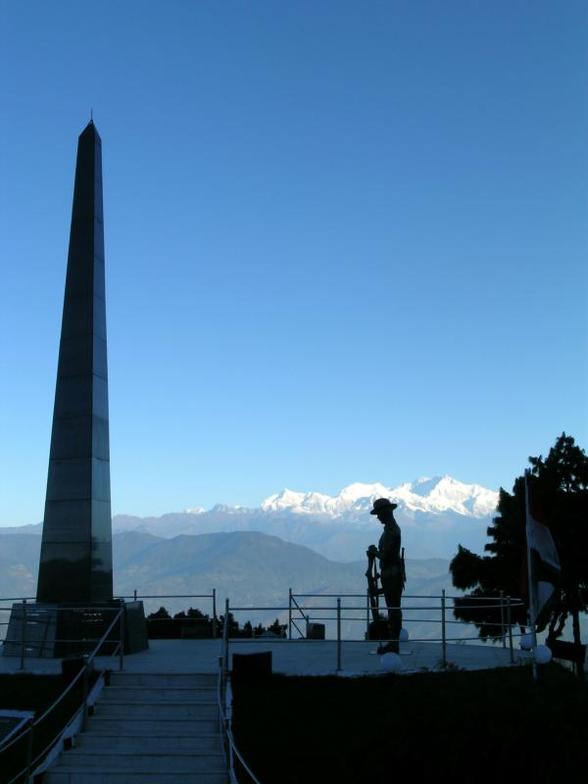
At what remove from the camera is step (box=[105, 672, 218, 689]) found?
46.0 feet

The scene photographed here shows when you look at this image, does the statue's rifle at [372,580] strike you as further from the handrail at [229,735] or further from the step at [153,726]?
the step at [153,726]

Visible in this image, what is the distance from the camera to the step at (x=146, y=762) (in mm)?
11375

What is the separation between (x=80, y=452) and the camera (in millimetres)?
19406

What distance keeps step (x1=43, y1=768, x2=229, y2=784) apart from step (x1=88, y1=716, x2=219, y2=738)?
1.01m

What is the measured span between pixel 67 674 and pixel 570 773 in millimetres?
8806

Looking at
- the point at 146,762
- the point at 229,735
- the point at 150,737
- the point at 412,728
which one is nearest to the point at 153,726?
the point at 150,737

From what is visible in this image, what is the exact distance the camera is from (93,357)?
19.9m

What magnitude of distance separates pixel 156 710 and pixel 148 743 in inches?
39.9

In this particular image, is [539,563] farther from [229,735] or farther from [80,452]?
[80,452]

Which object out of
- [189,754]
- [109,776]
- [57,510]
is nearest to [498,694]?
[189,754]

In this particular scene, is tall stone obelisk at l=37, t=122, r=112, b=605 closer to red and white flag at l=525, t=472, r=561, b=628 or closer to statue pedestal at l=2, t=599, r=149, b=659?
statue pedestal at l=2, t=599, r=149, b=659

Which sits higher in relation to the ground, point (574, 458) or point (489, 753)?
point (574, 458)

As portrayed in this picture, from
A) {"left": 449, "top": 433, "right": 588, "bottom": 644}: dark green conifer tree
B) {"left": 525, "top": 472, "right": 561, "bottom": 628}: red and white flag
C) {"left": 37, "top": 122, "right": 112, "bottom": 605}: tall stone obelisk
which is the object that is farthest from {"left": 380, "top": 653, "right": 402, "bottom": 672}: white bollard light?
{"left": 449, "top": 433, "right": 588, "bottom": 644}: dark green conifer tree

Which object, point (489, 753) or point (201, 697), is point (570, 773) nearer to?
point (489, 753)
